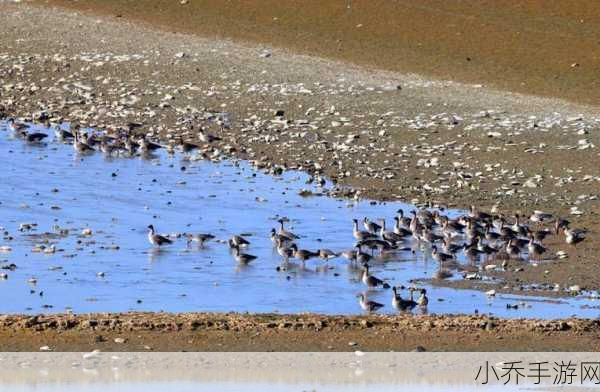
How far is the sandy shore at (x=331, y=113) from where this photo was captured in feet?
80.2

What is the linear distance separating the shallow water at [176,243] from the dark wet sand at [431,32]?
10.3 meters

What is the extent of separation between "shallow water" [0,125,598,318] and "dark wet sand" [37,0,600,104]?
10.3m

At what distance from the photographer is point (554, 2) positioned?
42.1 m

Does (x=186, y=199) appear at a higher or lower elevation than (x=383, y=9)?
lower

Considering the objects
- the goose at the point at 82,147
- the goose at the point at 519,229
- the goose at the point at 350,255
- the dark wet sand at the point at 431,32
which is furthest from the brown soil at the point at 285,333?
the dark wet sand at the point at 431,32

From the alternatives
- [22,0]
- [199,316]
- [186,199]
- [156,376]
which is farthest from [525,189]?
[22,0]

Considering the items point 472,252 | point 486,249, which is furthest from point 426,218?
point 486,249

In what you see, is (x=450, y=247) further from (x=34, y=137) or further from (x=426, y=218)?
(x=34, y=137)

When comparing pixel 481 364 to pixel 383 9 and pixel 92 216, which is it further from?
pixel 383 9

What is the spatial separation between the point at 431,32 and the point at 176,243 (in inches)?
775

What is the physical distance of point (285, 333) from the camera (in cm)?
1498

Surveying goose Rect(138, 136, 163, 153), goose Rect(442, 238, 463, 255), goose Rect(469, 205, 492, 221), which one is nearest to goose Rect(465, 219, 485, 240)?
goose Rect(442, 238, 463, 255)

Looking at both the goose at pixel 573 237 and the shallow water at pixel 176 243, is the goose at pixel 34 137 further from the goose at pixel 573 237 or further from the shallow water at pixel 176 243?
the goose at pixel 573 237

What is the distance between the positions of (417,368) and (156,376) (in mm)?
2472
